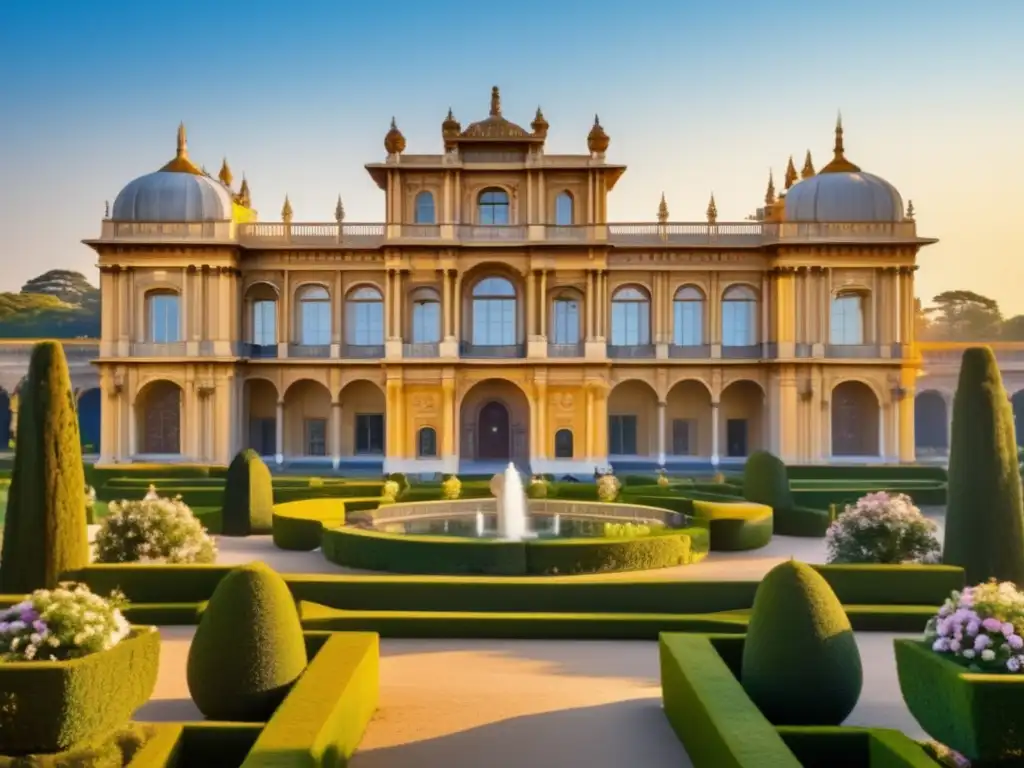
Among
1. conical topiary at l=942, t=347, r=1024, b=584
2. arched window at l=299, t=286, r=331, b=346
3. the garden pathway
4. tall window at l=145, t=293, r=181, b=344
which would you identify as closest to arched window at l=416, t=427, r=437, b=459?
arched window at l=299, t=286, r=331, b=346

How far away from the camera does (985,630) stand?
7.39 metres

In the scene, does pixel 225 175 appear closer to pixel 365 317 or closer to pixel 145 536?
pixel 365 317

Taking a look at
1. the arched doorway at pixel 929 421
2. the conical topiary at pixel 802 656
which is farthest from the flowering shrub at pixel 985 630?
the arched doorway at pixel 929 421

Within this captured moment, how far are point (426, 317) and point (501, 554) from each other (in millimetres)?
23473

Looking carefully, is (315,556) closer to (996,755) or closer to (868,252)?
(996,755)

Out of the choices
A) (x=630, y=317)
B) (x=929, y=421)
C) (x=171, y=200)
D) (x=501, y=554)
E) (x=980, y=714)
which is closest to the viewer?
(x=980, y=714)

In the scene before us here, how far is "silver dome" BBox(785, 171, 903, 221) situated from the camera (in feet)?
124

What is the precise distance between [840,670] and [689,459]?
101 ft

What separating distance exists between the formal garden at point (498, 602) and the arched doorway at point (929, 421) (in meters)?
24.5

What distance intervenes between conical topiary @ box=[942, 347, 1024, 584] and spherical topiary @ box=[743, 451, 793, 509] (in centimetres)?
951

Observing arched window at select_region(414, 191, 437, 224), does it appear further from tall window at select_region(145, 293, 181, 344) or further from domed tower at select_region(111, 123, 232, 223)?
tall window at select_region(145, 293, 181, 344)

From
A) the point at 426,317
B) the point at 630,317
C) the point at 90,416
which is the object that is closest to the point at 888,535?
the point at 630,317

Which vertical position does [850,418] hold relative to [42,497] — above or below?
above

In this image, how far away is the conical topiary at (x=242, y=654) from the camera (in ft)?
27.4
